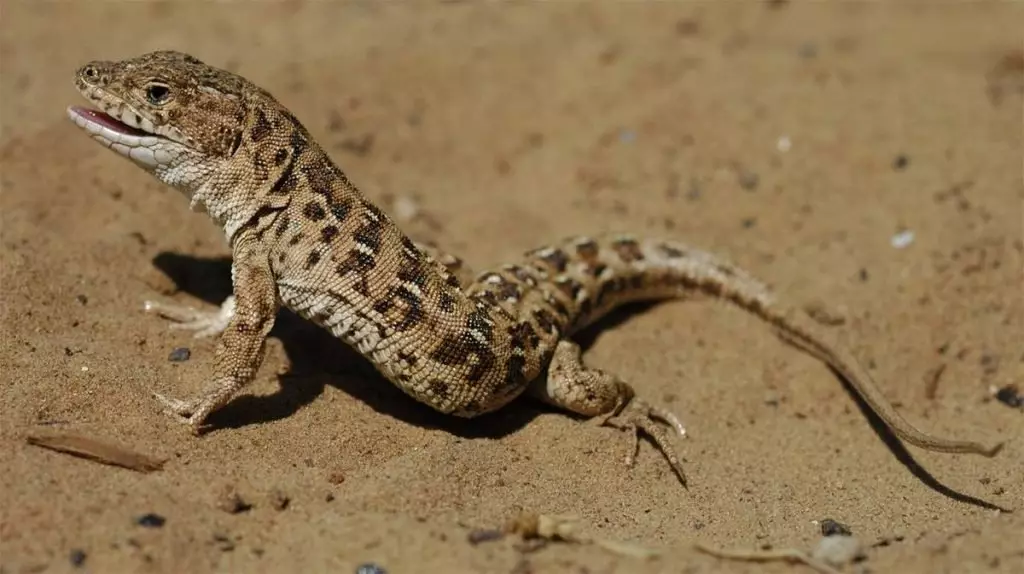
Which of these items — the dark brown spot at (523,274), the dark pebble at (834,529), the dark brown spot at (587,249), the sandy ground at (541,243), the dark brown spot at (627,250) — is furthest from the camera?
the dark brown spot at (627,250)

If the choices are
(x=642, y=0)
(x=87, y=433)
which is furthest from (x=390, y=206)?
(x=642, y=0)

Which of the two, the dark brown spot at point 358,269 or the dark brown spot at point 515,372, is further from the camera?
the dark brown spot at point 515,372

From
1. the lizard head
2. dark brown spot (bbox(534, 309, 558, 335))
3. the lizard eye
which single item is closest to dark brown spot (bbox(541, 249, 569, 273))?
dark brown spot (bbox(534, 309, 558, 335))

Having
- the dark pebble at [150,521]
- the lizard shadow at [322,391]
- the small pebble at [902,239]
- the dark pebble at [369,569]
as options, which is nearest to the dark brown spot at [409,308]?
the lizard shadow at [322,391]

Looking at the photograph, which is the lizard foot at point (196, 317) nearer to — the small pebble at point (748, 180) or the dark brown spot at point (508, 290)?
the dark brown spot at point (508, 290)

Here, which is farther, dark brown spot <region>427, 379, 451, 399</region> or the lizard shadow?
the lizard shadow

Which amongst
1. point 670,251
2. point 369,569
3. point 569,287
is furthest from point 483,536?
point 670,251

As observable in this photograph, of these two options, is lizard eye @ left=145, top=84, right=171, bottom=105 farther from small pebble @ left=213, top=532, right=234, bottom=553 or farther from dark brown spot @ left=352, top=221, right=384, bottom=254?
small pebble @ left=213, top=532, right=234, bottom=553
